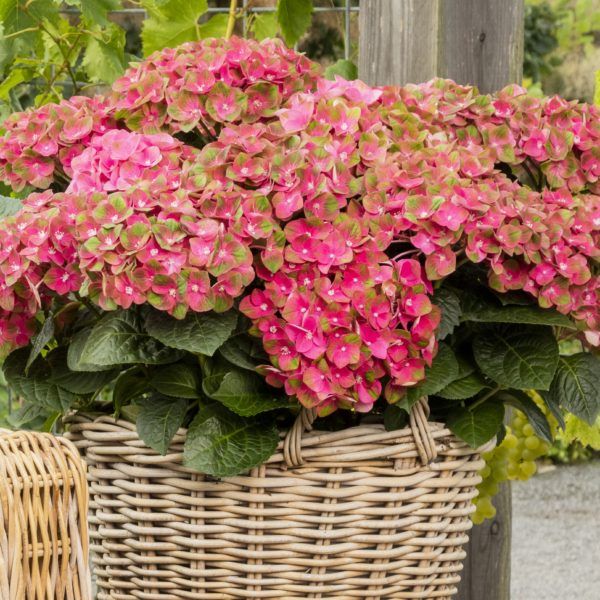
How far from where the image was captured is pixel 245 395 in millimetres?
1172

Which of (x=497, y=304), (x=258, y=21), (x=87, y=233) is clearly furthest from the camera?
(x=258, y=21)

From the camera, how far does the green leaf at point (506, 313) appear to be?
1219 millimetres

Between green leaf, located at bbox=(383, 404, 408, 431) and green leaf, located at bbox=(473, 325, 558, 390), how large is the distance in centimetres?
11

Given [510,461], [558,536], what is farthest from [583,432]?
[558,536]

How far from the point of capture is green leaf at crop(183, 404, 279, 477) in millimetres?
1140

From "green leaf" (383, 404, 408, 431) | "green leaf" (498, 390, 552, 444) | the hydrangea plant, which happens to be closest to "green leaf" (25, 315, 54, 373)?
the hydrangea plant

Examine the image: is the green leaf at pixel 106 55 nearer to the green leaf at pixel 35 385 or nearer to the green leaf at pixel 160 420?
the green leaf at pixel 35 385

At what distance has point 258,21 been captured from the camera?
2025mm

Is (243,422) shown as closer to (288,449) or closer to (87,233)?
(288,449)

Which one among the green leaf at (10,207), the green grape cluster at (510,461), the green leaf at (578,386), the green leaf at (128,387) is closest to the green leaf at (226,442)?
the green leaf at (128,387)

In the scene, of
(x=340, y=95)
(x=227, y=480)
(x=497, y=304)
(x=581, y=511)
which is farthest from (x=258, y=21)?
(x=581, y=511)

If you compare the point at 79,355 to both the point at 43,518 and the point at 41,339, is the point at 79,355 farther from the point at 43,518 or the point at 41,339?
the point at 43,518

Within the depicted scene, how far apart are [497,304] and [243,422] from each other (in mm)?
315

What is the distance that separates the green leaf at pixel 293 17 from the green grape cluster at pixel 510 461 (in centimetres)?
74
